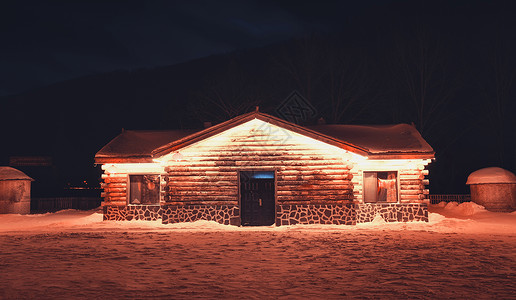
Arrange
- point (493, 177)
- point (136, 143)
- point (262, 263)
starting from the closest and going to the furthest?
point (262, 263)
point (136, 143)
point (493, 177)

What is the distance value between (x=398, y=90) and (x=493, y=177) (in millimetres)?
20648

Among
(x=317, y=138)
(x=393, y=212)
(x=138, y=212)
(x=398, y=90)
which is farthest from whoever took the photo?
(x=398, y=90)

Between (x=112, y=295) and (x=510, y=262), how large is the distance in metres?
Result: 8.34

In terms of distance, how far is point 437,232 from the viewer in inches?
623

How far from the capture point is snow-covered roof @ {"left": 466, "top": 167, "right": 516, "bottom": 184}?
24108mm

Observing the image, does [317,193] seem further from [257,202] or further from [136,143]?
[136,143]

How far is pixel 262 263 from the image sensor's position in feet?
31.9

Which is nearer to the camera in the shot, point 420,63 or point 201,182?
point 201,182

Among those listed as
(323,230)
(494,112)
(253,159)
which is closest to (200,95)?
(253,159)

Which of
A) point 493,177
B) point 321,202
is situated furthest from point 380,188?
point 493,177

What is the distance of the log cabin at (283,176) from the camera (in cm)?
1817

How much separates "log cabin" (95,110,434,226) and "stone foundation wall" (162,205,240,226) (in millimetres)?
42

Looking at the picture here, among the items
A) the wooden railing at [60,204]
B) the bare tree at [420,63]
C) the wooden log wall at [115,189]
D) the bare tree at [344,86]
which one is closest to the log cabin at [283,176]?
the wooden log wall at [115,189]

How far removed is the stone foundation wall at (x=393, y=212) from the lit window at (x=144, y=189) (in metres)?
9.30
